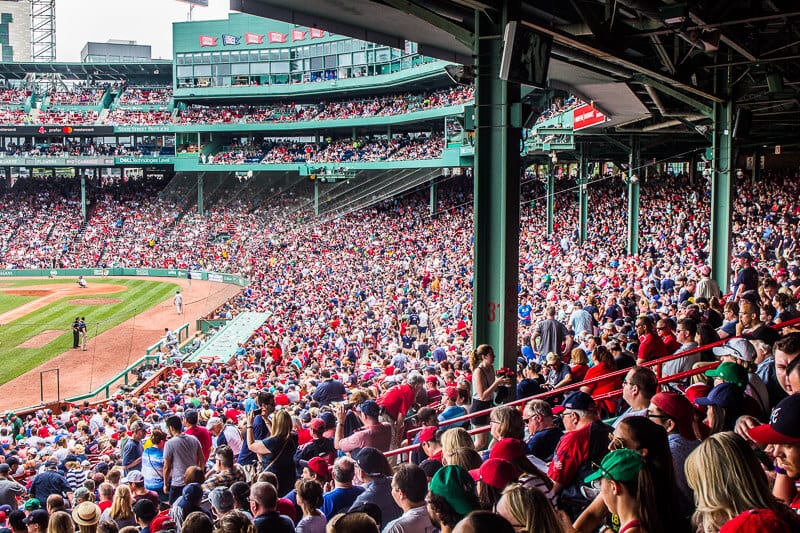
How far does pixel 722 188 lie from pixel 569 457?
1325 cm

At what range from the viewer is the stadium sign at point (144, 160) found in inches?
2109

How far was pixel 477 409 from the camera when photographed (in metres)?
7.55

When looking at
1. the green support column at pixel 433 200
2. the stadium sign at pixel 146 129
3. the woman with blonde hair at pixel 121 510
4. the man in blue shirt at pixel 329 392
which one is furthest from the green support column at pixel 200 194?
the woman with blonde hair at pixel 121 510

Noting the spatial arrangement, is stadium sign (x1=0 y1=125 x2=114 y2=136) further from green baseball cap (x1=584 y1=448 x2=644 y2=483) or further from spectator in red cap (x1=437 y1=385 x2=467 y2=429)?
green baseball cap (x1=584 y1=448 x2=644 y2=483)

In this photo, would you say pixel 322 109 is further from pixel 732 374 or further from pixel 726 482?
pixel 726 482

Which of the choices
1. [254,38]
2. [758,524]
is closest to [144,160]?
[254,38]

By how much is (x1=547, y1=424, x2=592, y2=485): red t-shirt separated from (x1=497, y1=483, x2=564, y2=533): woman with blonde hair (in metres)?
1.11

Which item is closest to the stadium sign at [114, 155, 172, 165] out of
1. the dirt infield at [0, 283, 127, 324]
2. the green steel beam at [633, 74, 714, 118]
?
the dirt infield at [0, 283, 127, 324]

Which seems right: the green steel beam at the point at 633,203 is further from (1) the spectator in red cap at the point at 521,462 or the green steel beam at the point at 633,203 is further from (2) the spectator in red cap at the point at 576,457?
(1) the spectator in red cap at the point at 521,462

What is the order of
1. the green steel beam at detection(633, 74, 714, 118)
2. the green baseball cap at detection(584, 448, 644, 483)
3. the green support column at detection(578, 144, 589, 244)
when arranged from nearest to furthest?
1. the green baseball cap at detection(584, 448, 644, 483)
2. the green steel beam at detection(633, 74, 714, 118)
3. the green support column at detection(578, 144, 589, 244)

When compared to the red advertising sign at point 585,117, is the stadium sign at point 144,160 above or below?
above

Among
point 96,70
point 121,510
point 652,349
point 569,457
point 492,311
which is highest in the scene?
point 96,70

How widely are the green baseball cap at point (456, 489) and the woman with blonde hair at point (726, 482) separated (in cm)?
108

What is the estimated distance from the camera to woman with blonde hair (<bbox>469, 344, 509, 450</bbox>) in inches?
296
